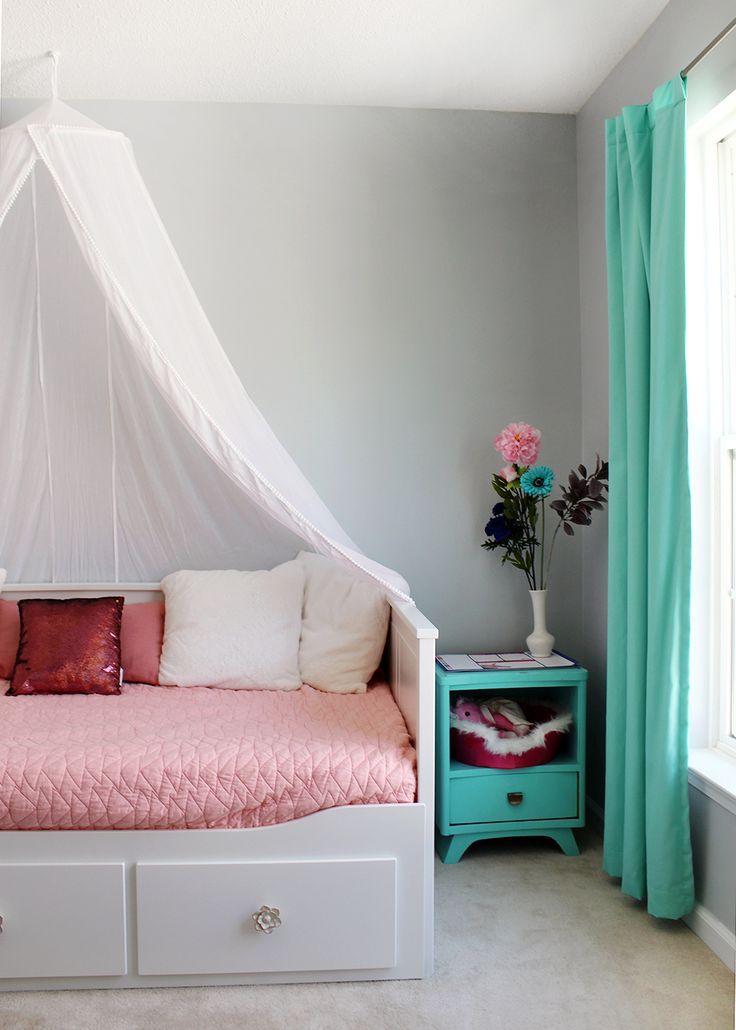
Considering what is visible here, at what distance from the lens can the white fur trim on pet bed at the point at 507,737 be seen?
2.82 m

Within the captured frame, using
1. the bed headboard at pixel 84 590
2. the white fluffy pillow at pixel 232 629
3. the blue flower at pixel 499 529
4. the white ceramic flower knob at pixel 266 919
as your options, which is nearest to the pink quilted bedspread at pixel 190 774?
the white ceramic flower knob at pixel 266 919

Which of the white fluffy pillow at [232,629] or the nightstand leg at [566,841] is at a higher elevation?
the white fluffy pillow at [232,629]

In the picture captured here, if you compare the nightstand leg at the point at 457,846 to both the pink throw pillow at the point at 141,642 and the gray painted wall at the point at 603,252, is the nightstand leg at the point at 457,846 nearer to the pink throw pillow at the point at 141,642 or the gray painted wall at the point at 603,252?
the gray painted wall at the point at 603,252

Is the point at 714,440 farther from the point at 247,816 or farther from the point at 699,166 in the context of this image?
the point at 247,816

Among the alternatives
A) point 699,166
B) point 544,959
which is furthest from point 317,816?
point 699,166

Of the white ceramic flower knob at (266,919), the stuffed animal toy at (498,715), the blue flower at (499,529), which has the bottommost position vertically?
the white ceramic flower knob at (266,919)

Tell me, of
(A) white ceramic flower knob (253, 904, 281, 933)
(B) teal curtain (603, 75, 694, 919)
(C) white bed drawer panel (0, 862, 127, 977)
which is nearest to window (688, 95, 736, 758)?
(B) teal curtain (603, 75, 694, 919)

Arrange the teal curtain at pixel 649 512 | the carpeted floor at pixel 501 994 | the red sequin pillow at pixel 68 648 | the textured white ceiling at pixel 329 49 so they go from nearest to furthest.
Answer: the carpeted floor at pixel 501 994 → the teal curtain at pixel 649 512 → the textured white ceiling at pixel 329 49 → the red sequin pillow at pixel 68 648

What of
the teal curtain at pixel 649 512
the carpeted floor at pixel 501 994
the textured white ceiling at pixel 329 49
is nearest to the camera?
the carpeted floor at pixel 501 994

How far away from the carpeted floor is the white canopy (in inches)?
38.8

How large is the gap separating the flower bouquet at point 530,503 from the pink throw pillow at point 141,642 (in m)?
1.20

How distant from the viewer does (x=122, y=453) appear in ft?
9.64

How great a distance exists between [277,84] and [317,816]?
2431mm

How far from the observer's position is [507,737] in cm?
284
